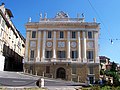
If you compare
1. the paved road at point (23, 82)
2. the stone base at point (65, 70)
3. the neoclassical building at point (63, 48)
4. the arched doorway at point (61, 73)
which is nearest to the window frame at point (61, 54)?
the neoclassical building at point (63, 48)

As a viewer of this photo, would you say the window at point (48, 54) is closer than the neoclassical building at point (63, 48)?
No

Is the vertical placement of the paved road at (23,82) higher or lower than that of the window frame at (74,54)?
lower

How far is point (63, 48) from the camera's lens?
1860 inches

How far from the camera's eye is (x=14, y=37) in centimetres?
5900

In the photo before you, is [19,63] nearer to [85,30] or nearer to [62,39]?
[62,39]

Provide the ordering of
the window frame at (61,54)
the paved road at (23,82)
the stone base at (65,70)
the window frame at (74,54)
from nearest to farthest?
the paved road at (23,82)
the stone base at (65,70)
the window frame at (74,54)
the window frame at (61,54)

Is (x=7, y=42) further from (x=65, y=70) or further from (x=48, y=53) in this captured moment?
(x=65, y=70)

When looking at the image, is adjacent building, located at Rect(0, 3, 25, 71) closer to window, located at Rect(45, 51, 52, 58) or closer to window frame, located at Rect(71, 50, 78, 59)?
window, located at Rect(45, 51, 52, 58)

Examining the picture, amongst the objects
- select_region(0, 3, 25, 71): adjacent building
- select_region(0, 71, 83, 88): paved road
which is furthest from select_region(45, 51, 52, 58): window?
select_region(0, 71, 83, 88): paved road

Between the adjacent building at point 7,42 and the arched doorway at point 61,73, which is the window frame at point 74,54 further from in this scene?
the adjacent building at point 7,42

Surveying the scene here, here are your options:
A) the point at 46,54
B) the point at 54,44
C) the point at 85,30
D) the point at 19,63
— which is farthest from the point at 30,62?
the point at 19,63

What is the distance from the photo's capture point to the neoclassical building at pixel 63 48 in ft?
149

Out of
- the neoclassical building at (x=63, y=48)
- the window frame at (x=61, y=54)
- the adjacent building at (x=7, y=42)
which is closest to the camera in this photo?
the adjacent building at (x=7, y=42)

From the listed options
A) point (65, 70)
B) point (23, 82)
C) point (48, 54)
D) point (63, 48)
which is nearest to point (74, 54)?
point (63, 48)
